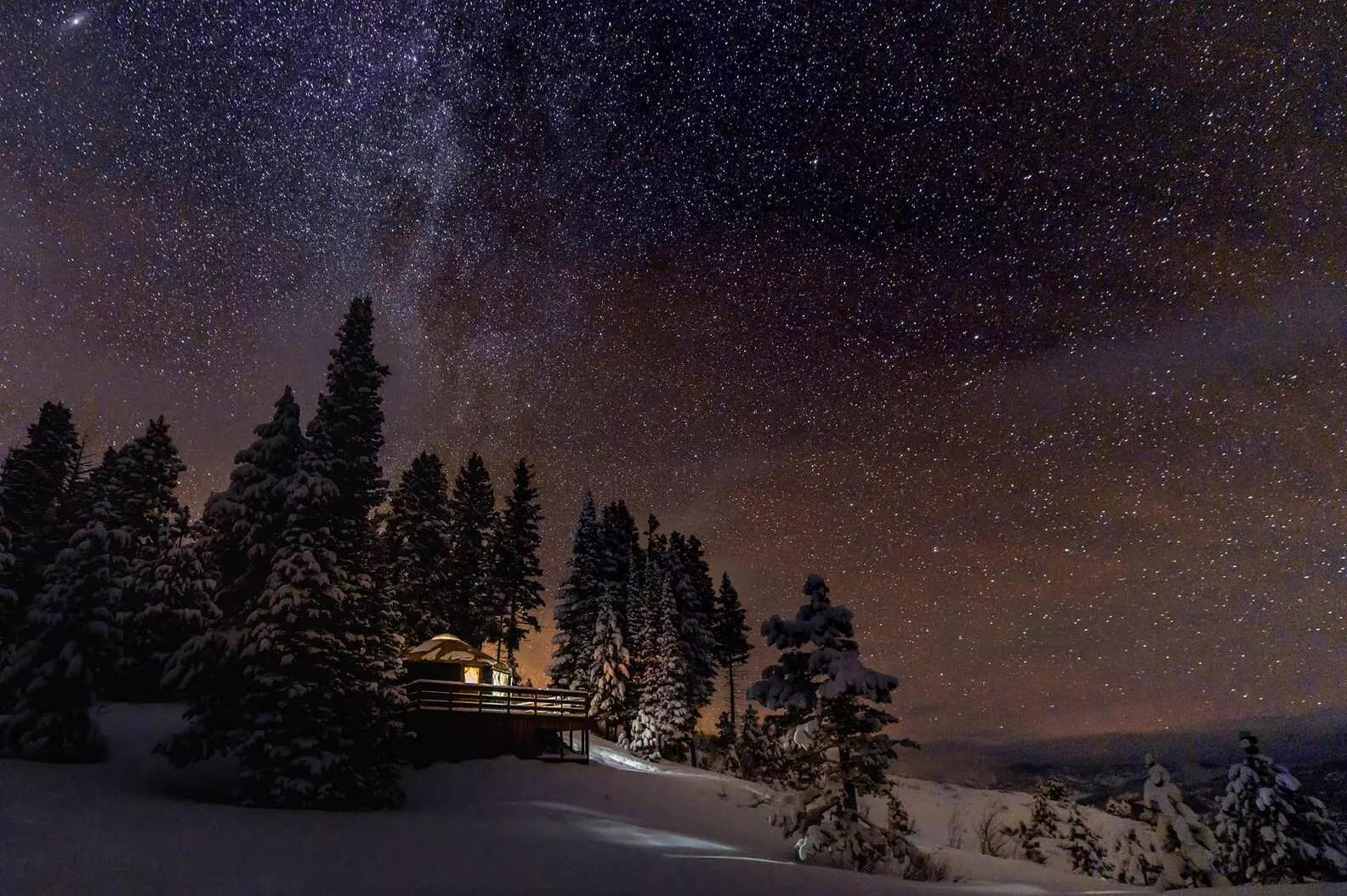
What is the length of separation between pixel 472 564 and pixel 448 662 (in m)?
16.5

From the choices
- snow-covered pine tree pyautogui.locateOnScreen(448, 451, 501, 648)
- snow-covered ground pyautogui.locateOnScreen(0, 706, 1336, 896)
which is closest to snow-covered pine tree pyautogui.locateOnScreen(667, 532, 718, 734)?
snow-covered pine tree pyautogui.locateOnScreen(448, 451, 501, 648)

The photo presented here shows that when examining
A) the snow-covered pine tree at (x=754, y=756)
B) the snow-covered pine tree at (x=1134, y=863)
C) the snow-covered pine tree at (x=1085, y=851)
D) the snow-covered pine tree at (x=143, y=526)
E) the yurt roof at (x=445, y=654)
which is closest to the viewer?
the snow-covered pine tree at (x=1134, y=863)

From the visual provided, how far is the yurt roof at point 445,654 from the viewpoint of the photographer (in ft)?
108

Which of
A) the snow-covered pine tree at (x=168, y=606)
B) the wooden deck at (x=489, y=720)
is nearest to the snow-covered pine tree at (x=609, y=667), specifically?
the wooden deck at (x=489, y=720)

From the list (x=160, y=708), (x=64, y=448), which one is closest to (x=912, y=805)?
(x=160, y=708)

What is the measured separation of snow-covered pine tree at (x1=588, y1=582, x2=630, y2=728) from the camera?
144 ft

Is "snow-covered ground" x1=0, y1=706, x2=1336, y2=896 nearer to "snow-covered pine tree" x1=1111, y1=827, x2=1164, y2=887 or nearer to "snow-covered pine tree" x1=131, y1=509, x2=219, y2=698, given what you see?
"snow-covered pine tree" x1=1111, y1=827, x2=1164, y2=887

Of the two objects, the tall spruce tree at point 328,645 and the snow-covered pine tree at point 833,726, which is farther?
the tall spruce tree at point 328,645

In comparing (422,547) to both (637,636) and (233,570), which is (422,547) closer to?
(637,636)

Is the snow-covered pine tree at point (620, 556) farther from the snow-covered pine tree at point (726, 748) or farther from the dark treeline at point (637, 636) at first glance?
the snow-covered pine tree at point (726, 748)

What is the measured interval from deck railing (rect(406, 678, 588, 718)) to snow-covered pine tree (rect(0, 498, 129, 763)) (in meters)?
7.87

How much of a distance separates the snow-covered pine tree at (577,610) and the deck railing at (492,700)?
21.7 m

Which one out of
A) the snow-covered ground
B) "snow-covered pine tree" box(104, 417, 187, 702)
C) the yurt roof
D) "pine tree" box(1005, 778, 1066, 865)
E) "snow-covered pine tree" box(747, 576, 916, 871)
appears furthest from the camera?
the yurt roof

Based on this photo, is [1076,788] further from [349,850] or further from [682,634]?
[349,850]
